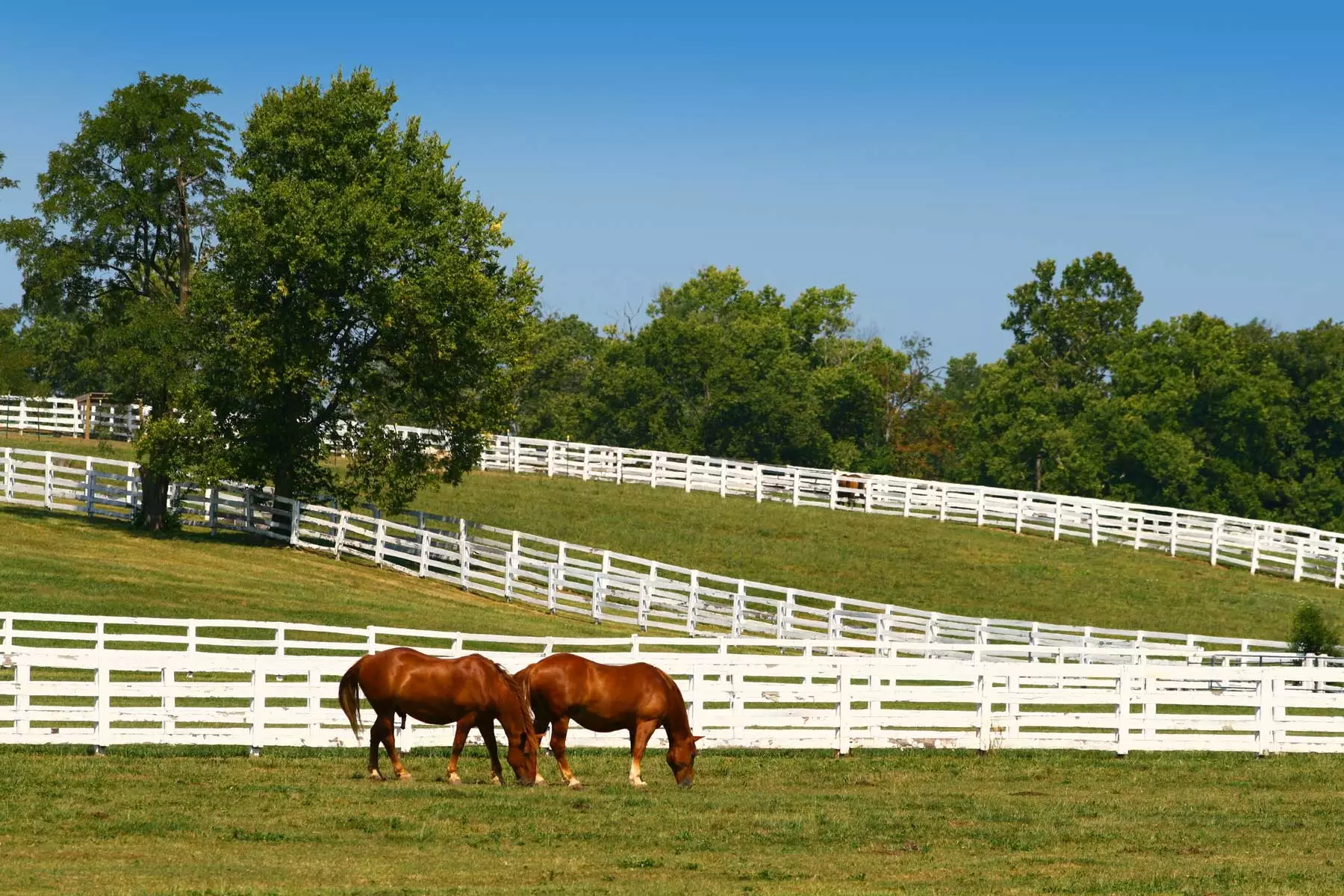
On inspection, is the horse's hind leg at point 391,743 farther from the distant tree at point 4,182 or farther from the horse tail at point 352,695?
the distant tree at point 4,182

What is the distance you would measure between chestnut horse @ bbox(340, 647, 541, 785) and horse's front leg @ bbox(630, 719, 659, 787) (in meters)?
1.02

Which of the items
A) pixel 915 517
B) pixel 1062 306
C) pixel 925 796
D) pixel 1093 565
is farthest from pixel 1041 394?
pixel 925 796

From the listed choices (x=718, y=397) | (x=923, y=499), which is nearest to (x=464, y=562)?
(x=923, y=499)

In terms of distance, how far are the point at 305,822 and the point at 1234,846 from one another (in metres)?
8.12

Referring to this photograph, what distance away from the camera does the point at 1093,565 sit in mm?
55219

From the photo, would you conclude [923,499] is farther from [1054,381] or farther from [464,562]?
[1054,381]

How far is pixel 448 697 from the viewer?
18.6 meters

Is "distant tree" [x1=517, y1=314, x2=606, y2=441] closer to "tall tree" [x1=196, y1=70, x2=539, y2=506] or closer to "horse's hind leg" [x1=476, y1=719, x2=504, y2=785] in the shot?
"tall tree" [x1=196, y1=70, x2=539, y2=506]

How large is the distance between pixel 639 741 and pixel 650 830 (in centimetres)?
283

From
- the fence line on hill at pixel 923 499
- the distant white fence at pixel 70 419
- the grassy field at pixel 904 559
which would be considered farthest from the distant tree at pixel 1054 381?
the distant white fence at pixel 70 419

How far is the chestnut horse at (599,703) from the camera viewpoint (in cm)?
1855

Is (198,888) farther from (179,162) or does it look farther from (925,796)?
(179,162)

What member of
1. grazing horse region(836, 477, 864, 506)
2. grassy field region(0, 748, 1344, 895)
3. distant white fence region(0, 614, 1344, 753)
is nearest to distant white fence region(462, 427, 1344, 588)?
grazing horse region(836, 477, 864, 506)

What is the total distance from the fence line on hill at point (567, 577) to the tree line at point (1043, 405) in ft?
99.2
